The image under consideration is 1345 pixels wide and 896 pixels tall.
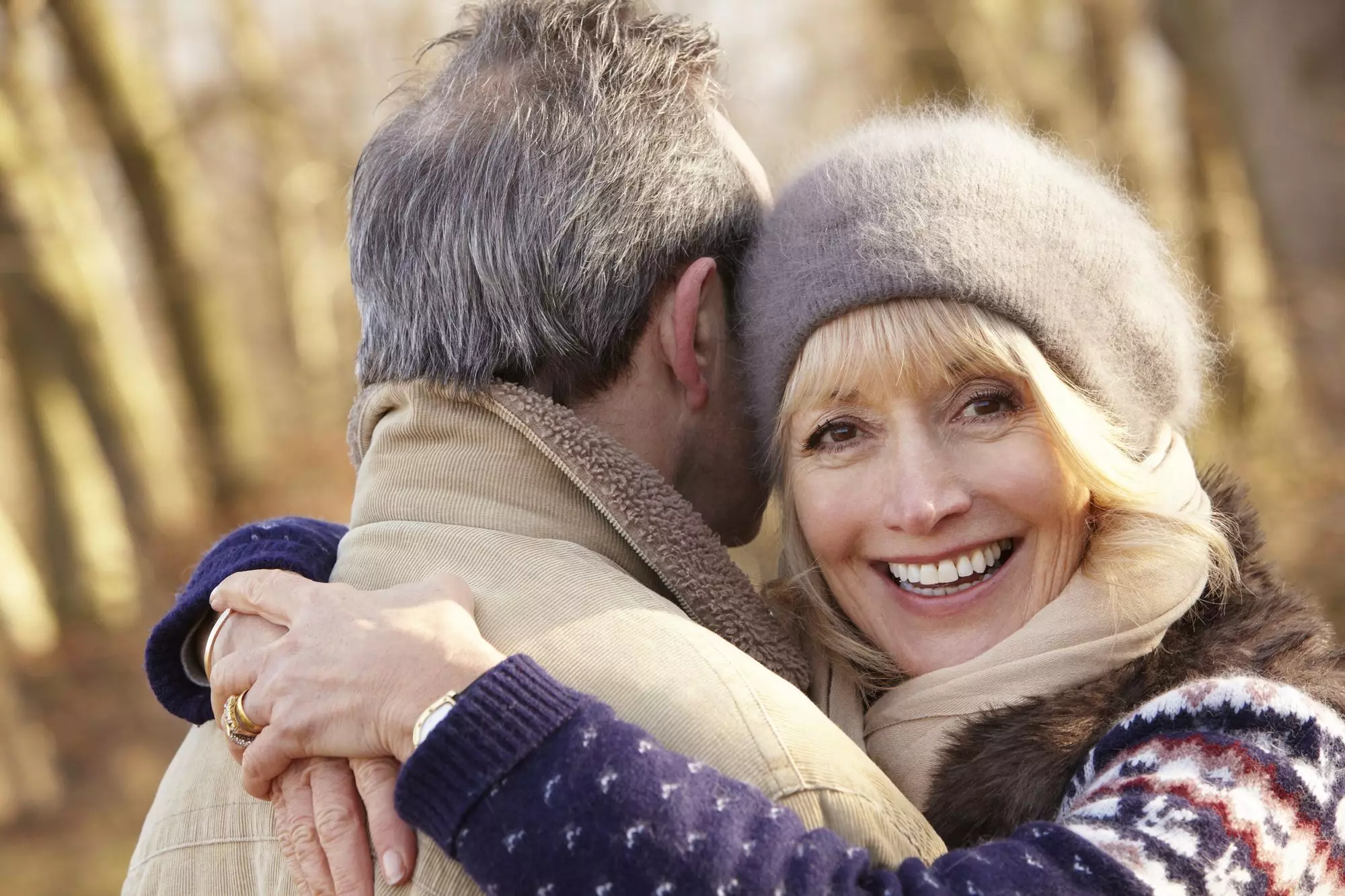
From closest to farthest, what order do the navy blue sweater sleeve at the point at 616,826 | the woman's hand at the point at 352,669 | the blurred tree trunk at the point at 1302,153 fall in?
the navy blue sweater sleeve at the point at 616,826 → the woman's hand at the point at 352,669 → the blurred tree trunk at the point at 1302,153

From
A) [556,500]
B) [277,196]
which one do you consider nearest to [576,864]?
[556,500]

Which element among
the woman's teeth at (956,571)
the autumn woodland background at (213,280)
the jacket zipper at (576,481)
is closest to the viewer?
the jacket zipper at (576,481)

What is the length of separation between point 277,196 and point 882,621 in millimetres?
17785

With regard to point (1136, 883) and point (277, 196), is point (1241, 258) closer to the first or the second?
point (1136, 883)

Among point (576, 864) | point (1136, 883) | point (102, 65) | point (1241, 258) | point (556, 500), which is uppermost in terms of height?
point (102, 65)

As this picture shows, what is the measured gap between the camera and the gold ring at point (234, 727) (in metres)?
2.10

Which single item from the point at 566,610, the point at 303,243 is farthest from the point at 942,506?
the point at 303,243

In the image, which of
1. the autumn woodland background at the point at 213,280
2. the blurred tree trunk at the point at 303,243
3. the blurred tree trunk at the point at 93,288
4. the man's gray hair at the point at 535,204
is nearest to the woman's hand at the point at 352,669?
the man's gray hair at the point at 535,204

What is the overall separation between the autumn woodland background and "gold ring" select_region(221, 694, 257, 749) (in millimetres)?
5237

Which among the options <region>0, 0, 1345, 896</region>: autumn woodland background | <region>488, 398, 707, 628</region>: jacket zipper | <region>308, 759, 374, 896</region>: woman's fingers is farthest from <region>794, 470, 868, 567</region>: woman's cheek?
<region>0, 0, 1345, 896</region>: autumn woodland background

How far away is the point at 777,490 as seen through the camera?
2.79 metres

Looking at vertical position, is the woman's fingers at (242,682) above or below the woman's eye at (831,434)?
below

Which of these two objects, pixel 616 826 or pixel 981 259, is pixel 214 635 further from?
pixel 981 259

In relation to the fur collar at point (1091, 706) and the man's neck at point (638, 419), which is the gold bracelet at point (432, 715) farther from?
the fur collar at point (1091, 706)
